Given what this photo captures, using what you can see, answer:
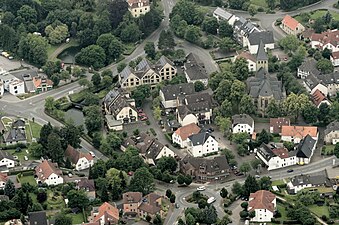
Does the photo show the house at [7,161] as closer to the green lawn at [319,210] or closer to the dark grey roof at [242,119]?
the dark grey roof at [242,119]

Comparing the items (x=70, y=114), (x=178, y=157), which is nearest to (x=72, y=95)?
(x=70, y=114)

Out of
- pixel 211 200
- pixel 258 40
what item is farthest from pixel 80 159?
pixel 258 40

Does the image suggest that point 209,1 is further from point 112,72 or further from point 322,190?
point 322,190

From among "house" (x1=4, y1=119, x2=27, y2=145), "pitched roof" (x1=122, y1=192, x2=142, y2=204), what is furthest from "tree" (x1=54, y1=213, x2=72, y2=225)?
"house" (x1=4, y1=119, x2=27, y2=145)

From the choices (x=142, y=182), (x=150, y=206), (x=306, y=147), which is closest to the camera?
(x=150, y=206)

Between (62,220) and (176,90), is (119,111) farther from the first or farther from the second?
(62,220)

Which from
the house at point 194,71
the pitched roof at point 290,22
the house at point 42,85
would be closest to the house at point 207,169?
the house at point 194,71
